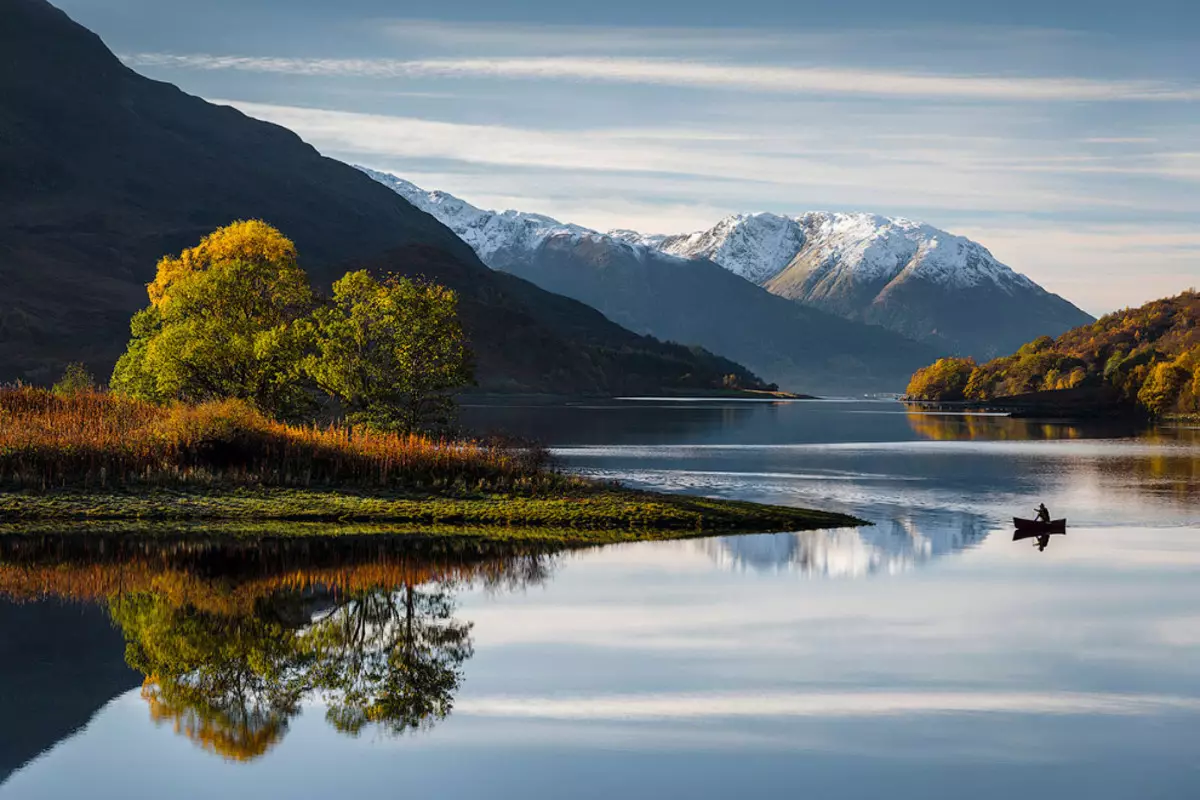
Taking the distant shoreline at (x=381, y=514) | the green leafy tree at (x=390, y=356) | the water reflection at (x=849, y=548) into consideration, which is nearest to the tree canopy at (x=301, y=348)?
the green leafy tree at (x=390, y=356)

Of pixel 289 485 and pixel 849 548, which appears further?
pixel 289 485

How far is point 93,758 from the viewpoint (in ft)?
60.4

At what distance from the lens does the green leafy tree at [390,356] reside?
194 feet

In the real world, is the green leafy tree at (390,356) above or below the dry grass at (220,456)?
above

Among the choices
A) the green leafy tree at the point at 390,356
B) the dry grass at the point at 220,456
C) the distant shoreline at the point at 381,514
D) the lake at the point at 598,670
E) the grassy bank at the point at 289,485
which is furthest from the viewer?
the green leafy tree at the point at 390,356

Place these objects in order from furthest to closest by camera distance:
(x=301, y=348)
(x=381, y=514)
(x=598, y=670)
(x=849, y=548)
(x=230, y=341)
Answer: (x=230, y=341), (x=301, y=348), (x=381, y=514), (x=849, y=548), (x=598, y=670)

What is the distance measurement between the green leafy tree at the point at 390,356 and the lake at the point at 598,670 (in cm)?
2081

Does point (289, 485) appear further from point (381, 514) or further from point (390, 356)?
point (390, 356)

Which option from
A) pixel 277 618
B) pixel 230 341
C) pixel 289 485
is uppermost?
pixel 230 341

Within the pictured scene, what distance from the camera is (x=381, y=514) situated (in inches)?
1711

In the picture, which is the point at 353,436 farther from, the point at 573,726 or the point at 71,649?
the point at 573,726

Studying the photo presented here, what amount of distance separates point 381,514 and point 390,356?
57.6 ft

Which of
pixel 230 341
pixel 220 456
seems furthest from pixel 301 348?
pixel 220 456

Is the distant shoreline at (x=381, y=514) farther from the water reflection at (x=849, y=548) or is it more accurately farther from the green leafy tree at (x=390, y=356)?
the green leafy tree at (x=390, y=356)
